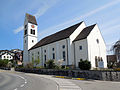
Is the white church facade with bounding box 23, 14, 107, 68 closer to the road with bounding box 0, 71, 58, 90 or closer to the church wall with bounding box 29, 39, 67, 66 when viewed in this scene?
the church wall with bounding box 29, 39, 67, 66

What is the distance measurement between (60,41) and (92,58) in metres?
11.7

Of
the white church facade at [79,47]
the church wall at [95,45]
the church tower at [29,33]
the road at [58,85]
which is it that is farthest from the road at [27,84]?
the church tower at [29,33]

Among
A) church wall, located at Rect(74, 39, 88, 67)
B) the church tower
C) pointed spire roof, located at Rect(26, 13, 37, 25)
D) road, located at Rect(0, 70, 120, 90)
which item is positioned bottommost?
road, located at Rect(0, 70, 120, 90)

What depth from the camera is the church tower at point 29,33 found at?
168 feet

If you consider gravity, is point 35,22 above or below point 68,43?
above

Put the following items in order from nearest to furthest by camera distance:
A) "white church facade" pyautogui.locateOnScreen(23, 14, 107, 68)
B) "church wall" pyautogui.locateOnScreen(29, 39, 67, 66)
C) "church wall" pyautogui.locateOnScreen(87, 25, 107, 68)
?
"church wall" pyautogui.locateOnScreen(87, 25, 107, 68)
"white church facade" pyautogui.locateOnScreen(23, 14, 107, 68)
"church wall" pyautogui.locateOnScreen(29, 39, 67, 66)

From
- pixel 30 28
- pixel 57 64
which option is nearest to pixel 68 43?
pixel 57 64

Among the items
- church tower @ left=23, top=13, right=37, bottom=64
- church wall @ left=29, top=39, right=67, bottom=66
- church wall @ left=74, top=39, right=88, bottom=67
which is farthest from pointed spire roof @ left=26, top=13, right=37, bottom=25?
church wall @ left=74, top=39, right=88, bottom=67

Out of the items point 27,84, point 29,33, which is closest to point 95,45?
point 27,84

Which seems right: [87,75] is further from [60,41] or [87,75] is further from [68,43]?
[60,41]

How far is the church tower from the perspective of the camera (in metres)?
51.3

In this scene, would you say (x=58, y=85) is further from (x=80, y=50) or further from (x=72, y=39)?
(x=72, y=39)

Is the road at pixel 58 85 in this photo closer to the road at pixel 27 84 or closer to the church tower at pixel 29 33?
the road at pixel 27 84

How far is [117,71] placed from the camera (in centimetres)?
1639
